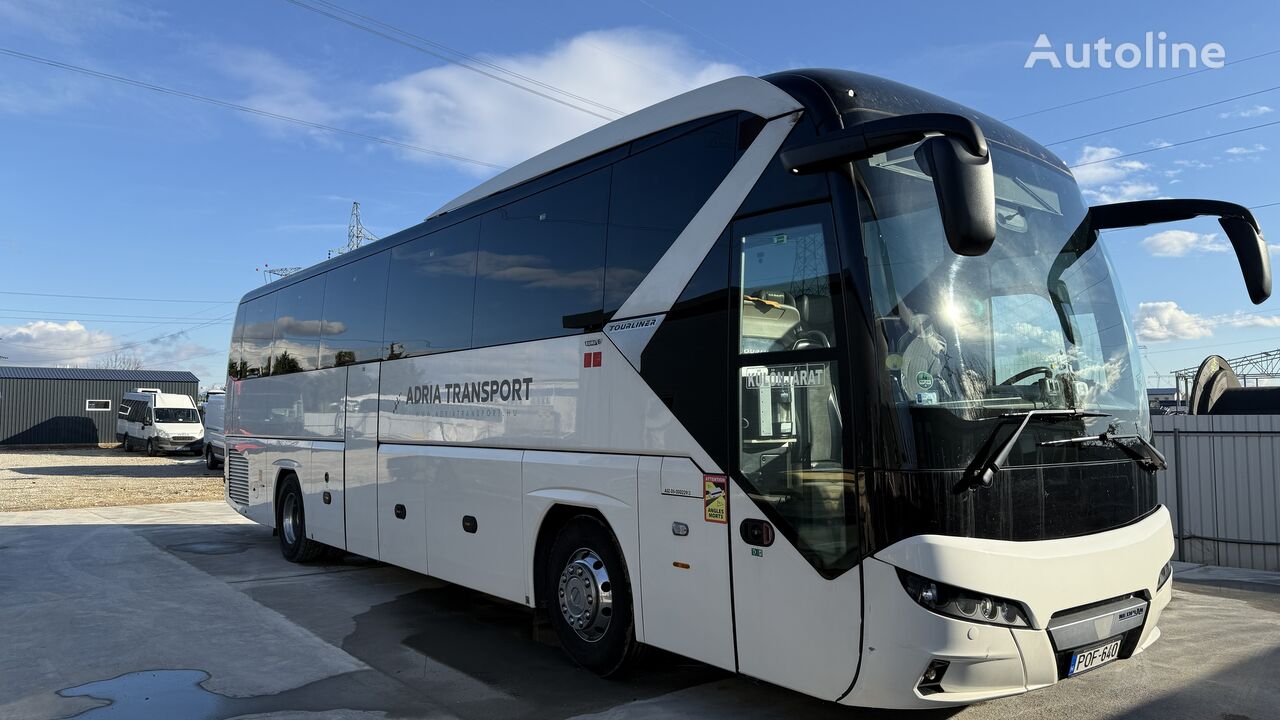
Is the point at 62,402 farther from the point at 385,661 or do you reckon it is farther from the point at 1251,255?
the point at 1251,255

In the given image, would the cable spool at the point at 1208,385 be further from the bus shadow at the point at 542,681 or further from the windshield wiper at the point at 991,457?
the windshield wiper at the point at 991,457

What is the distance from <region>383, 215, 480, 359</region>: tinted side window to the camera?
761cm

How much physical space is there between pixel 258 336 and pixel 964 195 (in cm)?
1132

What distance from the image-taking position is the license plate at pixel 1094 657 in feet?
13.9

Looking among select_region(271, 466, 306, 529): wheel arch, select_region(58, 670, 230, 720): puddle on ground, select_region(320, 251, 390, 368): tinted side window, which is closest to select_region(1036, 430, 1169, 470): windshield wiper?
select_region(58, 670, 230, 720): puddle on ground

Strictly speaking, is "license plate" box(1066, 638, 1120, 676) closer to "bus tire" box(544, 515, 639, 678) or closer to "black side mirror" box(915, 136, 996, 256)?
"black side mirror" box(915, 136, 996, 256)

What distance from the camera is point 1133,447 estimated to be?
4840 millimetres

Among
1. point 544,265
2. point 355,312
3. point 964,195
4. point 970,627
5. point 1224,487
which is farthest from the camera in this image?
point 1224,487

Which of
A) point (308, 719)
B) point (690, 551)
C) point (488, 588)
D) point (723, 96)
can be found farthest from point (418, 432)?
point (723, 96)

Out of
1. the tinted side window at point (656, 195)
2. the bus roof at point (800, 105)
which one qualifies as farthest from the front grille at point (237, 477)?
the tinted side window at point (656, 195)

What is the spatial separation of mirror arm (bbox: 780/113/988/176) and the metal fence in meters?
9.05

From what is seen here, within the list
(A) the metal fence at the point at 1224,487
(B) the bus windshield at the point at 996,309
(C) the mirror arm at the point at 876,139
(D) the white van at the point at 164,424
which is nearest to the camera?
(C) the mirror arm at the point at 876,139

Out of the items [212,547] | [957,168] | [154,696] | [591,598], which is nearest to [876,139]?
[957,168]

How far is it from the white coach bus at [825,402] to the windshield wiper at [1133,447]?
17 millimetres
